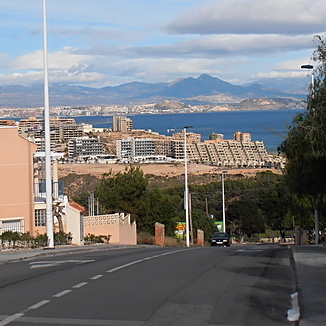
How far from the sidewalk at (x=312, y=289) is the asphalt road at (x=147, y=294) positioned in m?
0.29

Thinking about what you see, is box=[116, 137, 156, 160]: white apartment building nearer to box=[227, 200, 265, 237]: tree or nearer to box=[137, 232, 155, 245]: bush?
box=[227, 200, 265, 237]: tree

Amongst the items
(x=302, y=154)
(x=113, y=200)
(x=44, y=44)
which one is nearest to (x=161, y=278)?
(x=302, y=154)

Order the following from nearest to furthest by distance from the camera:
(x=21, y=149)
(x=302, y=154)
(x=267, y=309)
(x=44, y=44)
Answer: (x=267, y=309)
(x=302, y=154)
(x=44, y=44)
(x=21, y=149)

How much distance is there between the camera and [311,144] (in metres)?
18.8

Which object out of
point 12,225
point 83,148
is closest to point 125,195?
point 12,225

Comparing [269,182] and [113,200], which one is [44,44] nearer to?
[113,200]

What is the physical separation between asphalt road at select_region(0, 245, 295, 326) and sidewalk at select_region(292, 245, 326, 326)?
29cm

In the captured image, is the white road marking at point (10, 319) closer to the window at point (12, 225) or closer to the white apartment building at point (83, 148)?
the window at point (12, 225)

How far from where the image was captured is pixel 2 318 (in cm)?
931

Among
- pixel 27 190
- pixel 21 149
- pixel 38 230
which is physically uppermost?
pixel 21 149

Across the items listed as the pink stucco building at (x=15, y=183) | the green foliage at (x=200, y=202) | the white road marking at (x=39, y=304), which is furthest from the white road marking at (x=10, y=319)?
the green foliage at (x=200, y=202)

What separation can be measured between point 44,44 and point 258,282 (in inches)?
684

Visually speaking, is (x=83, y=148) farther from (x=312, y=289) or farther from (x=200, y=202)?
(x=312, y=289)

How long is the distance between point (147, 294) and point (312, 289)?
2.92 metres
